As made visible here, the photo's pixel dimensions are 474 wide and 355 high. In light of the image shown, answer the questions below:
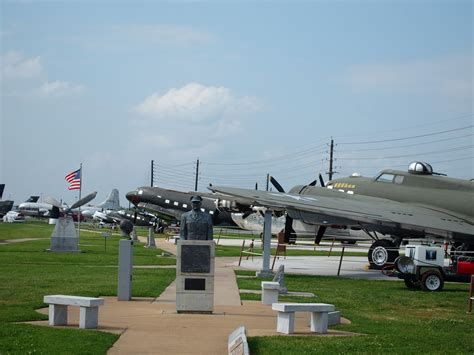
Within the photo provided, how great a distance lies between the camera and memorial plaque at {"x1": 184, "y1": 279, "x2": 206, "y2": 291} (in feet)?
55.9

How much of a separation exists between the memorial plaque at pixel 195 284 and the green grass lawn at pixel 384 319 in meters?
3.10

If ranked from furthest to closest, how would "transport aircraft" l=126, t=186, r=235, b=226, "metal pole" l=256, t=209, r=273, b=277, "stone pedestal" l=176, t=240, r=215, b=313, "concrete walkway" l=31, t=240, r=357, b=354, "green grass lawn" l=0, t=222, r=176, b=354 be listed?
"transport aircraft" l=126, t=186, r=235, b=226, "metal pole" l=256, t=209, r=273, b=277, "stone pedestal" l=176, t=240, r=215, b=313, "concrete walkway" l=31, t=240, r=357, b=354, "green grass lawn" l=0, t=222, r=176, b=354

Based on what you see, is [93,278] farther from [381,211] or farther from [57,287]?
[381,211]

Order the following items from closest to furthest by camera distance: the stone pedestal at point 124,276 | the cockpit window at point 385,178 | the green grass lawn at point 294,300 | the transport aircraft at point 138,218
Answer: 1. the green grass lawn at point 294,300
2. the stone pedestal at point 124,276
3. the cockpit window at point 385,178
4. the transport aircraft at point 138,218

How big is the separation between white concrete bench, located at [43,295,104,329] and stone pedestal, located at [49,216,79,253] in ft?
85.0

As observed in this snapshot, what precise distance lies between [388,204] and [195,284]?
667 inches

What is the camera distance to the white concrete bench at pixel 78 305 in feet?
45.7

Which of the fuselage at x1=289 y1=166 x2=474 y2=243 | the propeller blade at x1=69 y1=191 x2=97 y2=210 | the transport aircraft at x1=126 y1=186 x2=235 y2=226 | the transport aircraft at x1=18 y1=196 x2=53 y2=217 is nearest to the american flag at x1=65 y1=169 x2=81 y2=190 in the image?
the propeller blade at x1=69 y1=191 x2=97 y2=210

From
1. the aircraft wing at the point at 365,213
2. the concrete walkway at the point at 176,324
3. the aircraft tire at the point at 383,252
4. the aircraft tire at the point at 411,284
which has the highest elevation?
the aircraft wing at the point at 365,213

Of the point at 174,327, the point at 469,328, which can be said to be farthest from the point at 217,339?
the point at 469,328

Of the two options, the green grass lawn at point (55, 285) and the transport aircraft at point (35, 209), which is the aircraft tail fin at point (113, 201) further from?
the green grass lawn at point (55, 285)

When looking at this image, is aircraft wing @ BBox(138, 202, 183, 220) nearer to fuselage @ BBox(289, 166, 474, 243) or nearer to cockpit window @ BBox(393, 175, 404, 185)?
fuselage @ BBox(289, 166, 474, 243)

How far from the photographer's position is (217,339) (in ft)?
44.3

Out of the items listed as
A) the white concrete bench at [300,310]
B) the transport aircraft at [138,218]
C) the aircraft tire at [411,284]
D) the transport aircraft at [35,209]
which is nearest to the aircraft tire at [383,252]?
the aircraft tire at [411,284]
